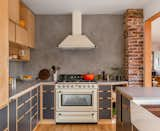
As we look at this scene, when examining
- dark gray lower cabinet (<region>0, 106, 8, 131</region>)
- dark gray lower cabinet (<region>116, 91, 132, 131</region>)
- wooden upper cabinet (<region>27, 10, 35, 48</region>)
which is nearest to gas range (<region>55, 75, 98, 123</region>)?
wooden upper cabinet (<region>27, 10, 35, 48</region>)

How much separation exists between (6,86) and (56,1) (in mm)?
2446

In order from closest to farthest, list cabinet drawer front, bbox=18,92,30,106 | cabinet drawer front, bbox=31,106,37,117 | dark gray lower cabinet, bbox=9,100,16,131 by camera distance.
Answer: dark gray lower cabinet, bbox=9,100,16,131 < cabinet drawer front, bbox=18,92,30,106 < cabinet drawer front, bbox=31,106,37,117

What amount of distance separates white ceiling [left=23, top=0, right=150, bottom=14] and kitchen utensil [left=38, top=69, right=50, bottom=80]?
1.38 meters

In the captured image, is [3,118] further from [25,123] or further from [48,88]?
[48,88]

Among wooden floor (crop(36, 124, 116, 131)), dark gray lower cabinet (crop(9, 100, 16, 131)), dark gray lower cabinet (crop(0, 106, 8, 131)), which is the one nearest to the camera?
dark gray lower cabinet (crop(0, 106, 8, 131))

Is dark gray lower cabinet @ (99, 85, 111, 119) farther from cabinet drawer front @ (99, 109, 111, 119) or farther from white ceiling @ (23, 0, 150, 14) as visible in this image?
white ceiling @ (23, 0, 150, 14)

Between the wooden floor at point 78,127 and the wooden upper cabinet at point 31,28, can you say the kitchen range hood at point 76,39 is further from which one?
the wooden floor at point 78,127

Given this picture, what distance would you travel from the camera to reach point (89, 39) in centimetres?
586

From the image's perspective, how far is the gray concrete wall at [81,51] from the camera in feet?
19.2

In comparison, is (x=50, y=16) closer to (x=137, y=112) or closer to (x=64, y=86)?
(x=64, y=86)

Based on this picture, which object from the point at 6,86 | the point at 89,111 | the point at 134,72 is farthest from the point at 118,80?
the point at 6,86

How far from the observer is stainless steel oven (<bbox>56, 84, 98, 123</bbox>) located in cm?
514

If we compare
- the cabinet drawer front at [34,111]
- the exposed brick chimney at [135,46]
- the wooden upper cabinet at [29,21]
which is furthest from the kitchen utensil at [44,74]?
the exposed brick chimney at [135,46]

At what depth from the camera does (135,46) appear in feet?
17.4
